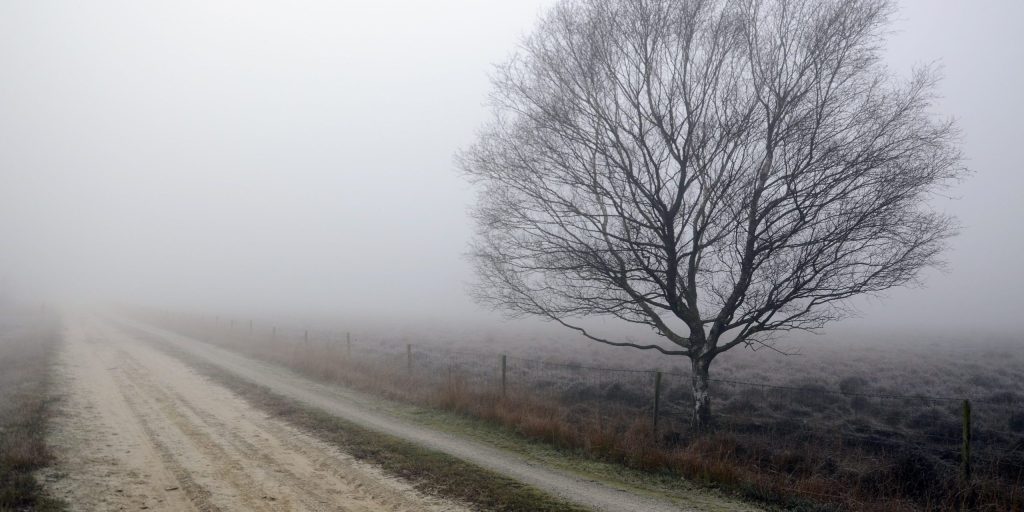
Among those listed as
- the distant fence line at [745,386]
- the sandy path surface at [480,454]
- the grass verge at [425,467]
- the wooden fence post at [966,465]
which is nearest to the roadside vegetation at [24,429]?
the grass verge at [425,467]

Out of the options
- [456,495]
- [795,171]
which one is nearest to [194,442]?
[456,495]

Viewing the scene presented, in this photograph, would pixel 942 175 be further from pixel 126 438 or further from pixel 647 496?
pixel 126 438

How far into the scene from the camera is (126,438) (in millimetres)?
10625

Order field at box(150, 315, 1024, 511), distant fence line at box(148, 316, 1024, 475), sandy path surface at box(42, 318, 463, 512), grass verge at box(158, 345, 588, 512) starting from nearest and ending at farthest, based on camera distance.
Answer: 1. sandy path surface at box(42, 318, 463, 512)
2. grass verge at box(158, 345, 588, 512)
3. field at box(150, 315, 1024, 511)
4. distant fence line at box(148, 316, 1024, 475)

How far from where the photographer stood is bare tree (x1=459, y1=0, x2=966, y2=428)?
1063 centimetres

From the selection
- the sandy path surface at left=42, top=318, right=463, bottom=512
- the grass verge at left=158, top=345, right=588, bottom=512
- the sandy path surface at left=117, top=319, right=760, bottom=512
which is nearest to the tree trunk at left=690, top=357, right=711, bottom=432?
the sandy path surface at left=117, top=319, right=760, bottom=512

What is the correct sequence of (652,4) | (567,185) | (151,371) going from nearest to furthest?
1. (652,4)
2. (567,185)
3. (151,371)

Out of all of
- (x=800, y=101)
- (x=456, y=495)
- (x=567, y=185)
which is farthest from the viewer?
(x=567, y=185)

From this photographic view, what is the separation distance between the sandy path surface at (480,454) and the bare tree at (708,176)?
165 inches

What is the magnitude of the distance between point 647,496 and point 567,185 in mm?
7509

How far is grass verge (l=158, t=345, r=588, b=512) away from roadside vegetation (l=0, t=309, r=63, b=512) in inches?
177

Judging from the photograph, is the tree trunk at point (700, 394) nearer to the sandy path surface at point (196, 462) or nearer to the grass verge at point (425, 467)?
the grass verge at point (425, 467)

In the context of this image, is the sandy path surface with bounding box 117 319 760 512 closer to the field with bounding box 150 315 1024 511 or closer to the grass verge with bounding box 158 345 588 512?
the grass verge with bounding box 158 345 588 512

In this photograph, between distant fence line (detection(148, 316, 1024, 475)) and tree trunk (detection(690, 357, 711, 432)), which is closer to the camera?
distant fence line (detection(148, 316, 1024, 475))
